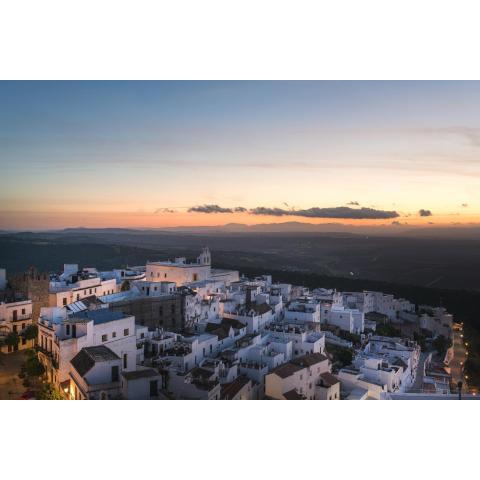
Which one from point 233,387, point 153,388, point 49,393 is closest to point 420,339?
point 233,387

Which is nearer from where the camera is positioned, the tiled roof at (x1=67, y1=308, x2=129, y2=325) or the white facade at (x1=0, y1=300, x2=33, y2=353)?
the tiled roof at (x1=67, y1=308, x2=129, y2=325)

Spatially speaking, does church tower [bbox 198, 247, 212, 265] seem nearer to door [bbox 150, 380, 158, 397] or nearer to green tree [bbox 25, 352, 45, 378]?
green tree [bbox 25, 352, 45, 378]

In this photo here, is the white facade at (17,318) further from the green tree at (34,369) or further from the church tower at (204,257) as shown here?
the church tower at (204,257)

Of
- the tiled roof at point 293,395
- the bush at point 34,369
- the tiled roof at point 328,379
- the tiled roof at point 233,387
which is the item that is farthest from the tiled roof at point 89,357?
the tiled roof at point 328,379

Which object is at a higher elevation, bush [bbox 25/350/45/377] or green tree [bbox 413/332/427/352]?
bush [bbox 25/350/45/377]

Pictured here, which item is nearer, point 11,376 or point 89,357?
point 89,357

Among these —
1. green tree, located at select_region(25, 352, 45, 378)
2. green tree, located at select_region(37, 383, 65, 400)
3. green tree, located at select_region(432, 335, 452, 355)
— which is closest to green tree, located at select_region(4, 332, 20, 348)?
green tree, located at select_region(25, 352, 45, 378)

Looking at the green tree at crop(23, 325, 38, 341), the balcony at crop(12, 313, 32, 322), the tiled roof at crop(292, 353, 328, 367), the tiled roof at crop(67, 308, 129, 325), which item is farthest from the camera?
the balcony at crop(12, 313, 32, 322)

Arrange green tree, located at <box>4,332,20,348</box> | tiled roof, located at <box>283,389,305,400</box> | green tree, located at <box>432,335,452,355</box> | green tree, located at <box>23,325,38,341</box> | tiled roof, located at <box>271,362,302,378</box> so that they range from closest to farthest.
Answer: tiled roof, located at <box>283,389,305,400</box>
tiled roof, located at <box>271,362,302,378</box>
green tree, located at <box>4,332,20,348</box>
green tree, located at <box>23,325,38,341</box>
green tree, located at <box>432,335,452,355</box>

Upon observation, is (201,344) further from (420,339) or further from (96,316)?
(420,339)

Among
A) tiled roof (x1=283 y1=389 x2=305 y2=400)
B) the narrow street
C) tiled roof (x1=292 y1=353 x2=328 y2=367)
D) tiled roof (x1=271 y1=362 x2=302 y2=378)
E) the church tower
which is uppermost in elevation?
the church tower
